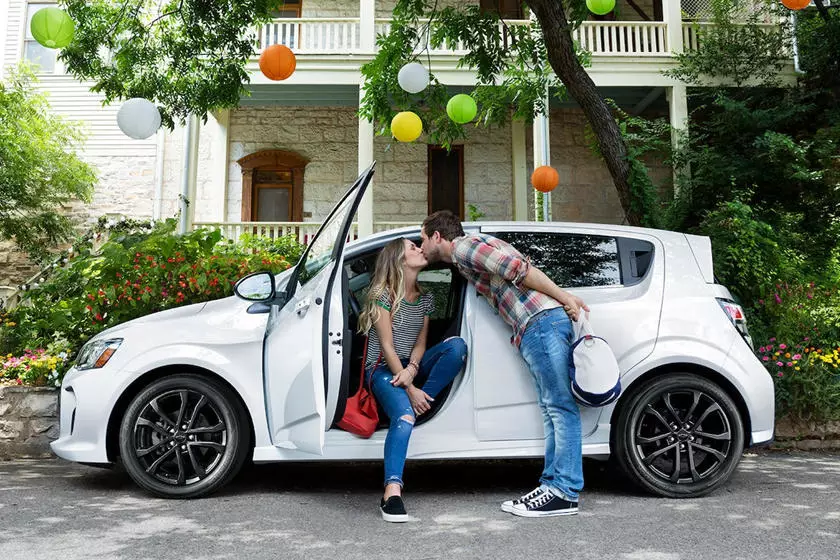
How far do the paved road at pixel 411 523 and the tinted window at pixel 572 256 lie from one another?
131 cm

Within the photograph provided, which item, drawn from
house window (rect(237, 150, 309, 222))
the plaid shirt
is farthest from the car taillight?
house window (rect(237, 150, 309, 222))

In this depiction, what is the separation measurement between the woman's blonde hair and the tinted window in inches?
30.4

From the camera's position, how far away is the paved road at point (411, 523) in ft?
9.94

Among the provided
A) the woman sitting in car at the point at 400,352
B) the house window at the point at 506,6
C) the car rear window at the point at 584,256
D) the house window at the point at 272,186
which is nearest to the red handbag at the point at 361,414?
the woman sitting in car at the point at 400,352

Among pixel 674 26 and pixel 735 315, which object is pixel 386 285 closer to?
pixel 735 315

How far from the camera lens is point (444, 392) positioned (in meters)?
3.93

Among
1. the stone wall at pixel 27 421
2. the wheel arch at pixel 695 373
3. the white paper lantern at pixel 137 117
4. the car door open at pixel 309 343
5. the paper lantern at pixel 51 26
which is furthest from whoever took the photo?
the white paper lantern at pixel 137 117

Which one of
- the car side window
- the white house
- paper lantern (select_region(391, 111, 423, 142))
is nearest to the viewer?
the car side window

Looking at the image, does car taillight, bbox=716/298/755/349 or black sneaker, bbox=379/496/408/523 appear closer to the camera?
black sneaker, bbox=379/496/408/523

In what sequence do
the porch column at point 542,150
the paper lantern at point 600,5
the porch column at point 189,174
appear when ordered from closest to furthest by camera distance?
the paper lantern at point 600,5 < the porch column at point 542,150 < the porch column at point 189,174

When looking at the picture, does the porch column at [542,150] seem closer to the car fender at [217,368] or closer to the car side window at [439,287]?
the car side window at [439,287]

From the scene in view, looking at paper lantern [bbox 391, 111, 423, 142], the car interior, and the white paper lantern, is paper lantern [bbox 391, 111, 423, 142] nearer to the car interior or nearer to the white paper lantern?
the white paper lantern

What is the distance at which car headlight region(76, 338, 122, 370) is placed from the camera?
3.94 meters

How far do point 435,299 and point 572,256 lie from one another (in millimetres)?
914
